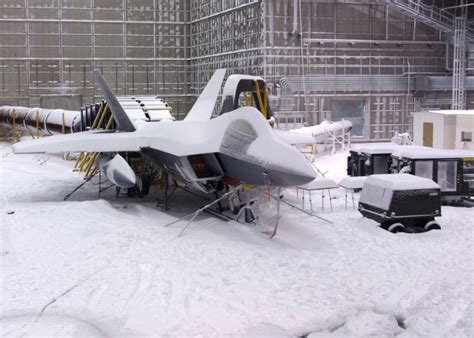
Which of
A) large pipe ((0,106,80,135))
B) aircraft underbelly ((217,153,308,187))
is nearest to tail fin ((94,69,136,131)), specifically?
aircraft underbelly ((217,153,308,187))

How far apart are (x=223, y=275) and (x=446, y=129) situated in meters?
18.2

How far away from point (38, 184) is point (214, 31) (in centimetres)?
2350

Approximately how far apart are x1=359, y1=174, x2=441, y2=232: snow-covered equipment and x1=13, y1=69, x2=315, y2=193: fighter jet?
10.6ft

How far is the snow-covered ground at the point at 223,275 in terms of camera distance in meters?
9.60

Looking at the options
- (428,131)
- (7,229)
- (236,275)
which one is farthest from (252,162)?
(428,131)

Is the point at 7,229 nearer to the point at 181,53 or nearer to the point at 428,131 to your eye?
the point at 428,131

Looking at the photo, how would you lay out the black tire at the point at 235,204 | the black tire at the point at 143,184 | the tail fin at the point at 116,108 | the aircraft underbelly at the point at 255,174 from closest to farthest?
the aircraft underbelly at the point at 255,174 < the black tire at the point at 235,204 < the black tire at the point at 143,184 < the tail fin at the point at 116,108

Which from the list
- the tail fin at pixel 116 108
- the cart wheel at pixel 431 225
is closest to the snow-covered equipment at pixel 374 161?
the cart wheel at pixel 431 225

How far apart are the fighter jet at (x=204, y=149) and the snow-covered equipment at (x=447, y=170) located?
6.77 m

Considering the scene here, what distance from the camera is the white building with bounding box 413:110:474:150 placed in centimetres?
2552

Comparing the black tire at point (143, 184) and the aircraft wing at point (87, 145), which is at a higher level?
the aircraft wing at point (87, 145)

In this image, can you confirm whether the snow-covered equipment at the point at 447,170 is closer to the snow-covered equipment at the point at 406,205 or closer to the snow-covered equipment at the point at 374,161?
the snow-covered equipment at the point at 374,161

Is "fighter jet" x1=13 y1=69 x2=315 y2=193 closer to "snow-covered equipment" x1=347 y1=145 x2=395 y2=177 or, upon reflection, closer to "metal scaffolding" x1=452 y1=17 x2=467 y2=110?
"snow-covered equipment" x1=347 y1=145 x2=395 y2=177

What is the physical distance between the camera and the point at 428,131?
95.8 ft
